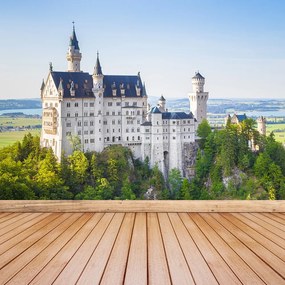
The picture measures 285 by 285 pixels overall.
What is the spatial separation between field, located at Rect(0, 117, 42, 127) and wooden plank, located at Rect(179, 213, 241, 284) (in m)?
38.4

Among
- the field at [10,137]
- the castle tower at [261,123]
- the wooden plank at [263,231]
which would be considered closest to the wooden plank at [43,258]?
the wooden plank at [263,231]

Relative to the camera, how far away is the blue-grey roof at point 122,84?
1758 inches

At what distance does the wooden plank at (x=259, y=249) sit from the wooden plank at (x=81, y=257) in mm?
1258

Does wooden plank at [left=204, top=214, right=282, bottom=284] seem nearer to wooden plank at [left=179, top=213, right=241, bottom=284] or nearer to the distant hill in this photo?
wooden plank at [left=179, top=213, right=241, bottom=284]

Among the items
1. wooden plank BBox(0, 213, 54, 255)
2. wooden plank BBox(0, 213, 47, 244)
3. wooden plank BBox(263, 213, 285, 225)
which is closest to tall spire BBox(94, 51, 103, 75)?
wooden plank BBox(0, 213, 47, 244)

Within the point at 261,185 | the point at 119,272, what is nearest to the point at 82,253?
the point at 119,272

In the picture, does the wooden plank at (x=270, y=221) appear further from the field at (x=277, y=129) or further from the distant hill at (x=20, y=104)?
the field at (x=277, y=129)

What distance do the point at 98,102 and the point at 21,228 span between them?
39.2 meters

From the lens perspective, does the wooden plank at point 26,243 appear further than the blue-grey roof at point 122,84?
No

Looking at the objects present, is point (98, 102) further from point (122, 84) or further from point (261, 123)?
point (261, 123)

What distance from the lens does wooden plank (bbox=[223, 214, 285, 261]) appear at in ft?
11.8

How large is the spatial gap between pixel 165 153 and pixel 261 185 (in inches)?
392

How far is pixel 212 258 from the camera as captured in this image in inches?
134

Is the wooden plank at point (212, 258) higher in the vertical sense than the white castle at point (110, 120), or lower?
lower
